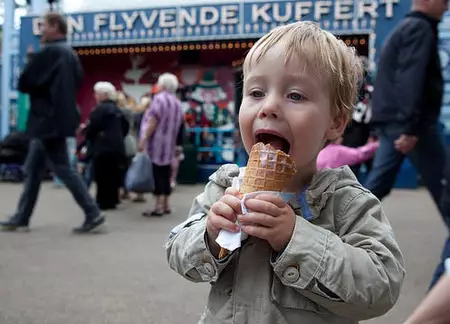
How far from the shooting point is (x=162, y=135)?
6.82 m

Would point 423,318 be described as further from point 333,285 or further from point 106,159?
point 106,159

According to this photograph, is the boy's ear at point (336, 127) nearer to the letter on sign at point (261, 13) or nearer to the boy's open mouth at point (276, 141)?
the boy's open mouth at point (276, 141)

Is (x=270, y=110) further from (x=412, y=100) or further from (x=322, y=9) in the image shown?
(x=322, y=9)

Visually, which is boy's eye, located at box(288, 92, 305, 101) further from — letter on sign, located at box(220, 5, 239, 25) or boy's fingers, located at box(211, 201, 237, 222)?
letter on sign, located at box(220, 5, 239, 25)

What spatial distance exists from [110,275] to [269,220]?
290 cm

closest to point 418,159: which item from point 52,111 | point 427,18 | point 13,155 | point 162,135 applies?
point 427,18

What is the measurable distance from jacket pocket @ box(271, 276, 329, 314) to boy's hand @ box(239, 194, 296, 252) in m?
0.13

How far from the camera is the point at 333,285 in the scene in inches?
50.1

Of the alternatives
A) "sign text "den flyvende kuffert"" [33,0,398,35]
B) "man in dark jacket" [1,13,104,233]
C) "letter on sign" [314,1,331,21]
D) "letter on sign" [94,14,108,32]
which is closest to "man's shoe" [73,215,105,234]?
"man in dark jacket" [1,13,104,233]

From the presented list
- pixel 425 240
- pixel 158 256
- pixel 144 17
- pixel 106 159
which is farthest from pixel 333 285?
pixel 144 17

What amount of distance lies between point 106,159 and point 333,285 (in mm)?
6443

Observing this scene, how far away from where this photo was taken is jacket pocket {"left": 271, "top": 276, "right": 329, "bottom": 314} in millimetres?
1354

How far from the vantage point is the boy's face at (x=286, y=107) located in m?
1.33

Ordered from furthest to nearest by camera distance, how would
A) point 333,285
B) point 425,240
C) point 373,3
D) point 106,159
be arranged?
point 373,3, point 106,159, point 425,240, point 333,285
